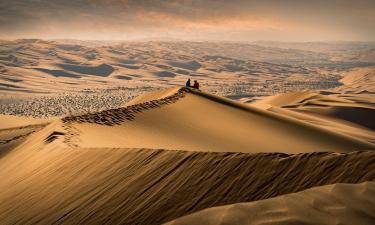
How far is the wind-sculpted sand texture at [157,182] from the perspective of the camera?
4945 millimetres

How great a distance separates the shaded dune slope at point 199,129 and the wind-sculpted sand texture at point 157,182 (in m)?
1.93

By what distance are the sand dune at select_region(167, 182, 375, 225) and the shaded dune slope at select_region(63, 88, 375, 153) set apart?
5957 mm

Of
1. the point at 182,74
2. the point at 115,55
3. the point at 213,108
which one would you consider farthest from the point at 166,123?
the point at 115,55

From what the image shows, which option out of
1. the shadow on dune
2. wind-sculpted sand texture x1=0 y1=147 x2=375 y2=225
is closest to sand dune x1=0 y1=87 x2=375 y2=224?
wind-sculpted sand texture x1=0 y1=147 x2=375 y2=225

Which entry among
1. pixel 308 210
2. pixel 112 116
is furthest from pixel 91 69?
pixel 308 210

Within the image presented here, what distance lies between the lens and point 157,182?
5.91 metres

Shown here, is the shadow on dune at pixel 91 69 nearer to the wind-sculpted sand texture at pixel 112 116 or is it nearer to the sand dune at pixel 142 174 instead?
the wind-sculpted sand texture at pixel 112 116

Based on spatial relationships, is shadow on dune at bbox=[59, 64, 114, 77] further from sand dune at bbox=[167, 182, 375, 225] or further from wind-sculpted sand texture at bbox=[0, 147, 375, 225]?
sand dune at bbox=[167, 182, 375, 225]

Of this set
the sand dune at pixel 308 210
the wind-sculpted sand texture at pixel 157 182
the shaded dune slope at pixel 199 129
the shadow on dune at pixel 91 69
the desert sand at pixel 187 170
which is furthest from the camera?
the shadow on dune at pixel 91 69

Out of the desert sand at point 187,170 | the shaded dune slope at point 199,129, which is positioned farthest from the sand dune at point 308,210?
the shaded dune slope at point 199,129

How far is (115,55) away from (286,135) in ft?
460

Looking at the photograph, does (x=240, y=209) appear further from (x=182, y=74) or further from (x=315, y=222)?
(x=182, y=74)

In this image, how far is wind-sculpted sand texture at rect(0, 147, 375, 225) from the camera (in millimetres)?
4945

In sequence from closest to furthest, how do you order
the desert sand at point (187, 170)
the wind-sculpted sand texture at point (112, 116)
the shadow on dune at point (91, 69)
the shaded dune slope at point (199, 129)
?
1. the desert sand at point (187, 170)
2. the shaded dune slope at point (199, 129)
3. the wind-sculpted sand texture at point (112, 116)
4. the shadow on dune at point (91, 69)
